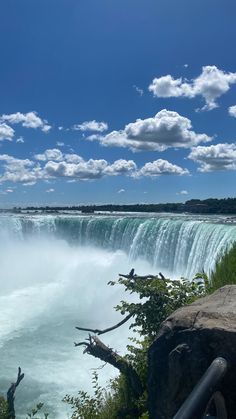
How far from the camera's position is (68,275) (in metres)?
31.4

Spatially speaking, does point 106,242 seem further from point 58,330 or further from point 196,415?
point 196,415

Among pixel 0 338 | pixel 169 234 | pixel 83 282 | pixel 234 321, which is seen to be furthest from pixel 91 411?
pixel 83 282

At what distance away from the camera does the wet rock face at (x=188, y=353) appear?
2.79 metres

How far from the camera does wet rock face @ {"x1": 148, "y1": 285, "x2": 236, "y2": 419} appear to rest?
9.14 ft

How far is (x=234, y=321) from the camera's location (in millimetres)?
2965

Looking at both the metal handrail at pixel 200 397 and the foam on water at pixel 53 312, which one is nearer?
the metal handrail at pixel 200 397

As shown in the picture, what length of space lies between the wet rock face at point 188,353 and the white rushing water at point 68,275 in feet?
18.1

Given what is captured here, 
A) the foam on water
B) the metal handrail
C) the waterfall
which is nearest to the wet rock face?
the metal handrail

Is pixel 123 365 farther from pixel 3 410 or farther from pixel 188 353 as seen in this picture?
pixel 3 410

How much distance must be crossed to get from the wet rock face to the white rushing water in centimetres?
550

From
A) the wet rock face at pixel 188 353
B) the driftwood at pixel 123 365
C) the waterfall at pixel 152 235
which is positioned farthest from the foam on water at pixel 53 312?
the wet rock face at pixel 188 353

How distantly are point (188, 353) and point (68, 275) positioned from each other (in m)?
28.9

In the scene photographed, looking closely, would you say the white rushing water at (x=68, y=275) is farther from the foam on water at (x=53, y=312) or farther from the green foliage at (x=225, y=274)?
the green foliage at (x=225, y=274)

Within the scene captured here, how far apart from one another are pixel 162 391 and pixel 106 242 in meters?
27.8
